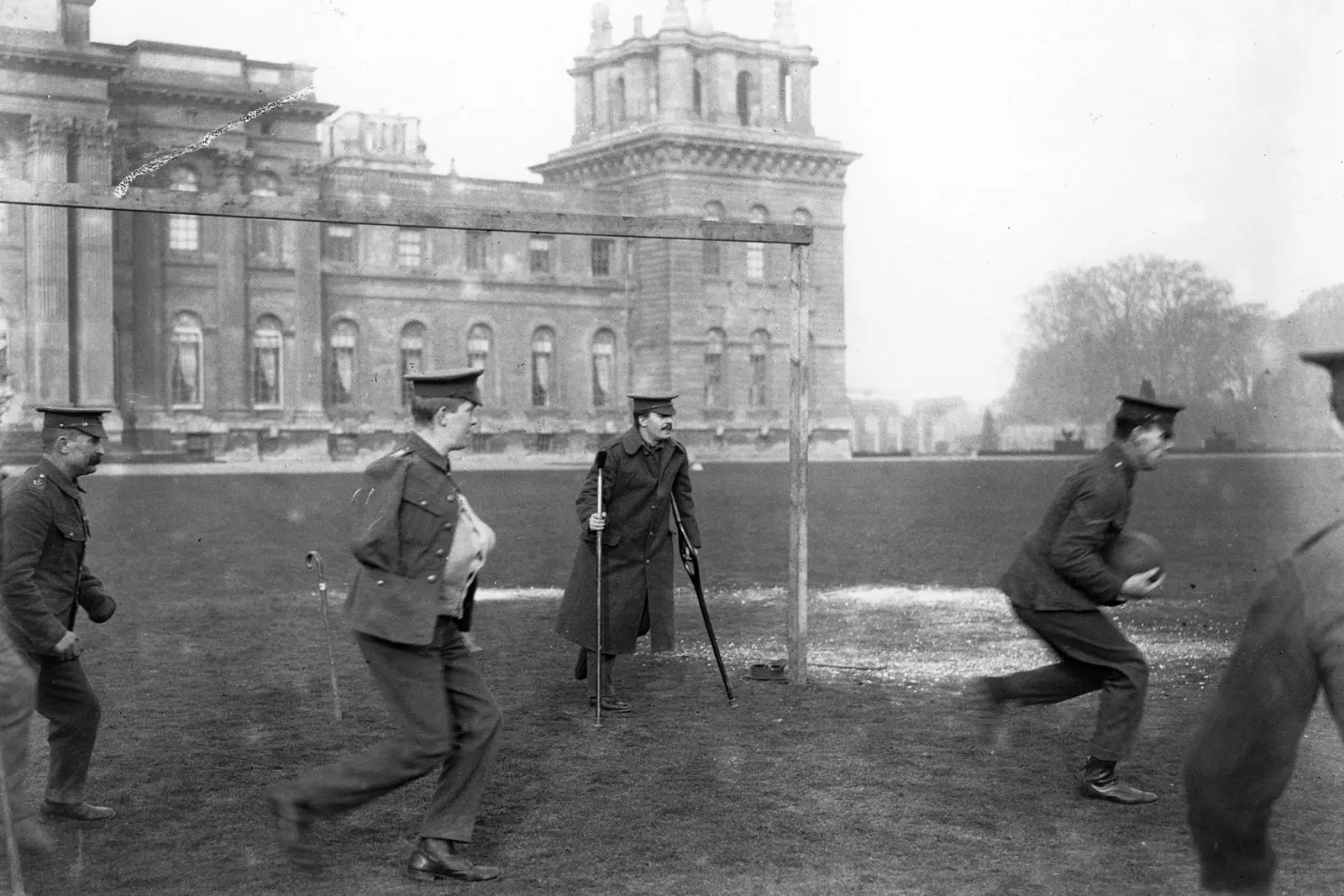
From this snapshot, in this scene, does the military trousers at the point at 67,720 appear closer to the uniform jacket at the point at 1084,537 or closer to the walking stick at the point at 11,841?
the walking stick at the point at 11,841

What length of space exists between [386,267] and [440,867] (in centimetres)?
5533

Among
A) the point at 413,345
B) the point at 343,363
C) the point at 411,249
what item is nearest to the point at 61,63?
the point at 343,363

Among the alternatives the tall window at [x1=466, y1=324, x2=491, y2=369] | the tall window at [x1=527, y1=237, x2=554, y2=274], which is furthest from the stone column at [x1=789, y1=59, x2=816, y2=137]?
the tall window at [x1=466, y1=324, x2=491, y2=369]

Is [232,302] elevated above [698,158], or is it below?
below

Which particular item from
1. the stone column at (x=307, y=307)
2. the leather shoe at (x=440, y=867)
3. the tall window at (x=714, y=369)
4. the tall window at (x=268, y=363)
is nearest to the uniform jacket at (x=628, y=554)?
the leather shoe at (x=440, y=867)

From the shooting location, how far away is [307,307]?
186ft

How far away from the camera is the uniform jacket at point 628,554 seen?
878 cm

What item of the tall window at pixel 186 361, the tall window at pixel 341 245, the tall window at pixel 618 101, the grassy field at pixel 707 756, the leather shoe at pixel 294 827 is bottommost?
the grassy field at pixel 707 756

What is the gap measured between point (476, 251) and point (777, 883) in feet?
189

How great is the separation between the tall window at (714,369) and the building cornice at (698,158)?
6776 mm

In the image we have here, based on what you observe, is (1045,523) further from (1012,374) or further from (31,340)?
(1012,374)

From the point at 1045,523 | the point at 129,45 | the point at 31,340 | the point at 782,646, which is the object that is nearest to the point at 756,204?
the point at 129,45

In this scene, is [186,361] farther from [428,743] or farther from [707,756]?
[428,743]

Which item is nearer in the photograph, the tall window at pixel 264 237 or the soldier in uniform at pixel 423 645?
the soldier in uniform at pixel 423 645
